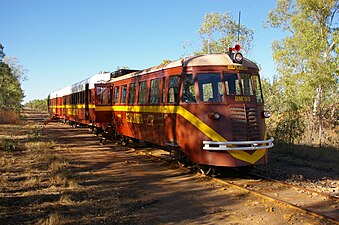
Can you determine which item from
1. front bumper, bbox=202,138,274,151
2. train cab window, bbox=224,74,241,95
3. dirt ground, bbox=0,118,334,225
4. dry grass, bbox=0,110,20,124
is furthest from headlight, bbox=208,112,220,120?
dry grass, bbox=0,110,20,124

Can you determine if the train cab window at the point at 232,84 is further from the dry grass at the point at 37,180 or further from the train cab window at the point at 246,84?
the dry grass at the point at 37,180

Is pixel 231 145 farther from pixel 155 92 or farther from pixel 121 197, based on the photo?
pixel 155 92

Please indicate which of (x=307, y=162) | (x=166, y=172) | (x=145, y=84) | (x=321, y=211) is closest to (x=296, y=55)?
(x=307, y=162)

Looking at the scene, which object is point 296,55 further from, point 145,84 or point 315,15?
point 145,84

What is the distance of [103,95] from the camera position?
1653 centimetres

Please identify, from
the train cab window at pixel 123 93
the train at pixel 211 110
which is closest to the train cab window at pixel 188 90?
the train at pixel 211 110

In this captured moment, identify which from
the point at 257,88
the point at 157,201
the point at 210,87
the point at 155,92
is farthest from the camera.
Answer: the point at 155,92

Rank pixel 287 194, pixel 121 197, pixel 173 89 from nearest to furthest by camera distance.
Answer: pixel 121 197, pixel 287 194, pixel 173 89

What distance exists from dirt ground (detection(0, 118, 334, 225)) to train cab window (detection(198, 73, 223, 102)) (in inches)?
87.1

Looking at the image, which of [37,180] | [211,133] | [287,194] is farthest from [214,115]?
[37,180]

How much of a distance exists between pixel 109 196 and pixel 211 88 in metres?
3.82

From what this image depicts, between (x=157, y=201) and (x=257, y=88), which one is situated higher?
(x=257, y=88)

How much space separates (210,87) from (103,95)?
29.8 ft

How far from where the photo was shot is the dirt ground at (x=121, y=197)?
18.9 ft
